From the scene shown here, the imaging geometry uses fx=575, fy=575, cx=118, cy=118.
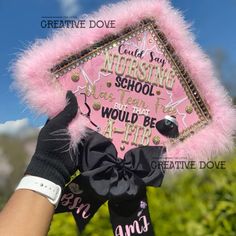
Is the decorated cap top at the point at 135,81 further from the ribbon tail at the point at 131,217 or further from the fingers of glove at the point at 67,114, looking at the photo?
the ribbon tail at the point at 131,217

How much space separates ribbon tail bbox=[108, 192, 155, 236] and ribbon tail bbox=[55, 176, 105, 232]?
0.18 feet

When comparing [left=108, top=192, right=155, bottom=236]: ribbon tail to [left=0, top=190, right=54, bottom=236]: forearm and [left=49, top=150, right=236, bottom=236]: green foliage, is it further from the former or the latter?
[left=49, top=150, right=236, bottom=236]: green foliage

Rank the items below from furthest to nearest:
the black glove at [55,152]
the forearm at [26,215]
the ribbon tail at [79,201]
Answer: the ribbon tail at [79,201], the black glove at [55,152], the forearm at [26,215]

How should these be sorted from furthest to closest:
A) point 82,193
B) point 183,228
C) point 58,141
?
point 183,228, point 82,193, point 58,141

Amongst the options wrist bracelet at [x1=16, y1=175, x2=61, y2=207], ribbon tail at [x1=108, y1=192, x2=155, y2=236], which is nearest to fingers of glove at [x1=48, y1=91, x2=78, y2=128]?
wrist bracelet at [x1=16, y1=175, x2=61, y2=207]

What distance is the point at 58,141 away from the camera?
155 cm

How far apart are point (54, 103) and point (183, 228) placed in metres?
1.24

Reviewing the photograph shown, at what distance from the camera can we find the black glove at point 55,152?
5.04 feet

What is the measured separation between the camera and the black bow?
1624mm

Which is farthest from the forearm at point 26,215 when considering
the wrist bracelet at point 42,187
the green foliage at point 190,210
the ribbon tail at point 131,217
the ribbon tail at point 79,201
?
the green foliage at point 190,210

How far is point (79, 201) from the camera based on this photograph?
1.67 metres

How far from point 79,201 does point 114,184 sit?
0.39 ft

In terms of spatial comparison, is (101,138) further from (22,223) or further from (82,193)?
(22,223)

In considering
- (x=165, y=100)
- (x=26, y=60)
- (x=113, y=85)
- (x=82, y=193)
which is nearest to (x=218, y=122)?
(x=165, y=100)
